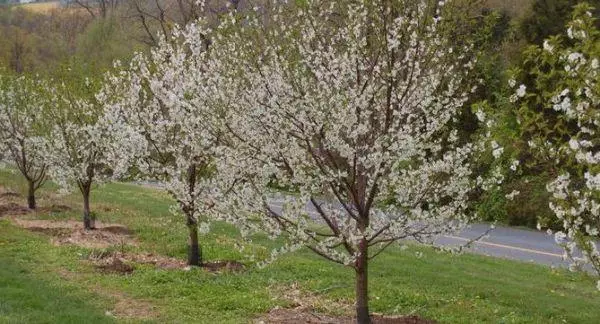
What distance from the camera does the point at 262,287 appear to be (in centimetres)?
1178

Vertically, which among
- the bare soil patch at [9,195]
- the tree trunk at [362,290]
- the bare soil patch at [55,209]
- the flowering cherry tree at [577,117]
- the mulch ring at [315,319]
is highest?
the flowering cherry tree at [577,117]

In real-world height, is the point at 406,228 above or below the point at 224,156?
below

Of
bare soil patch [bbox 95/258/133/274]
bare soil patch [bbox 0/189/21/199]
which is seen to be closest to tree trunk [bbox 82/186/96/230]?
bare soil patch [bbox 95/258/133/274]

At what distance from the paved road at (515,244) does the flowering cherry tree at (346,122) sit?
25.9ft

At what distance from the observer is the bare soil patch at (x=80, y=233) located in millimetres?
15992

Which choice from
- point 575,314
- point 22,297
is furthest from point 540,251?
point 22,297

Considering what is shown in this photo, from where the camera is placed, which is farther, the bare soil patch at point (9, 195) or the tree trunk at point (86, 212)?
the bare soil patch at point (9, 195)

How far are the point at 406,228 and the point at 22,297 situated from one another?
20.2ft

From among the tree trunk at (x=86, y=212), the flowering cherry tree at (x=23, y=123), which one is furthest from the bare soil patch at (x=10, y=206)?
the tree trunk at (x=86, y=212)

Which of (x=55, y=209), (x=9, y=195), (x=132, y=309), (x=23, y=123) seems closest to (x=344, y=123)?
(x=132, y=309)

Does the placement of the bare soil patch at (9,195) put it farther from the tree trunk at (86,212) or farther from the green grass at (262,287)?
the green grass at (262,287)

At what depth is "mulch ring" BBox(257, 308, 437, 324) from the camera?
9.41 metres

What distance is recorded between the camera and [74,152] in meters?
17.9

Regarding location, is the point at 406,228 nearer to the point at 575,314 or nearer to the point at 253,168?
the point at 253,168
